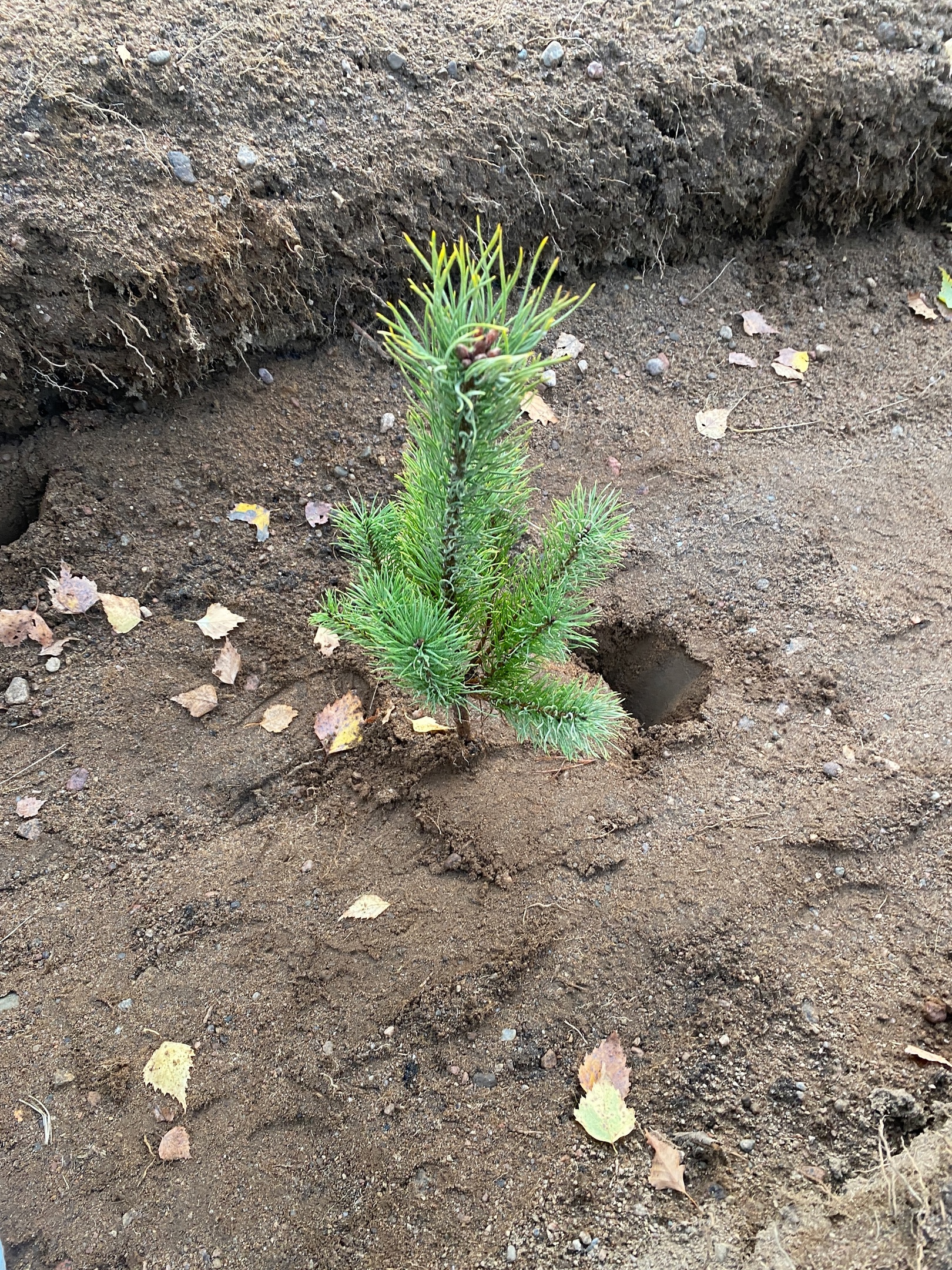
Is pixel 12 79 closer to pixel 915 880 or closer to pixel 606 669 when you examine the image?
pixel 606 669

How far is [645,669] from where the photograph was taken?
2.89 metres

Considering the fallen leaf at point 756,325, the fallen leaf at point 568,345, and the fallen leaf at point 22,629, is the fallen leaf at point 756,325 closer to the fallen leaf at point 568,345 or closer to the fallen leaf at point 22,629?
the fallen leaf at point 568,345

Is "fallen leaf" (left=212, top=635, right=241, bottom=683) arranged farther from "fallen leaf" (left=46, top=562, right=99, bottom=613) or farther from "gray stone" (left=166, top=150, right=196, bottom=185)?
"gray stone" (left=166, top=150, right=196, bottom=185)

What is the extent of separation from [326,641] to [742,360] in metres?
2.32

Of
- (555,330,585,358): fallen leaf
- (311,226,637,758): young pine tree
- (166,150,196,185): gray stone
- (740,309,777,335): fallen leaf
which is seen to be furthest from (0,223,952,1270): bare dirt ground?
(166,150,196,185): gray stone

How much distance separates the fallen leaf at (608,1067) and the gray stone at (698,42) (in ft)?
12.4

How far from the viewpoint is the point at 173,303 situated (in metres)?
2.64

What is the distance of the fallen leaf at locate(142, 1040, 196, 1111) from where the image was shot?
196 cm

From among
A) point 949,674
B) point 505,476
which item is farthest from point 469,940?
point 949,674

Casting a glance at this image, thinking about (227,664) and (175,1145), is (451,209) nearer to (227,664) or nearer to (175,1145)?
(227,664)

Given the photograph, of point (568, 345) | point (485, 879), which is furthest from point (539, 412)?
point (485, 879)

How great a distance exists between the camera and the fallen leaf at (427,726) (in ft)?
8.34

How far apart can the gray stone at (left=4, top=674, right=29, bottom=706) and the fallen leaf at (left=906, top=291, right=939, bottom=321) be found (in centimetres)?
423

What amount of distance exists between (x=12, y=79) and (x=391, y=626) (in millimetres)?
2459
